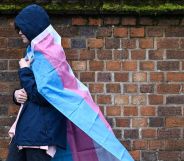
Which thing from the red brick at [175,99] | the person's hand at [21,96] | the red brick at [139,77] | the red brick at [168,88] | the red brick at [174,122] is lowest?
the red brick at [174,122]

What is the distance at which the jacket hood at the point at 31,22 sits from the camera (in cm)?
403

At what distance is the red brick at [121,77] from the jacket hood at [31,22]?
1151 millimetres

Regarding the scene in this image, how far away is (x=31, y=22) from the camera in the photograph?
13.3ft

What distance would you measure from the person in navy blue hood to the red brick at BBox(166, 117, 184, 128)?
1.32 m

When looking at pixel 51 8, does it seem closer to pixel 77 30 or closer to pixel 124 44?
pixel 77 30

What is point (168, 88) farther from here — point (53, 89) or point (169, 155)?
point (53, 89)

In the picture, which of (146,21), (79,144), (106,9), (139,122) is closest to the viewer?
(79,144)

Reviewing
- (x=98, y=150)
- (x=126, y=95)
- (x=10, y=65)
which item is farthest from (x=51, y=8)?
(x=98, y=150)

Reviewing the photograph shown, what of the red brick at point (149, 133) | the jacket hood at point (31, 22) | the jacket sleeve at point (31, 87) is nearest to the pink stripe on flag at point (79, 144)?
the jacket sleeve at point (31, 87)

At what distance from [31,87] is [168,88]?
153 cm

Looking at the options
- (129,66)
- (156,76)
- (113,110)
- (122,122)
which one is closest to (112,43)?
(129,66)

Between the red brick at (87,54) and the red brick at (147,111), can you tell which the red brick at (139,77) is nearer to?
the red brick at (147,111)

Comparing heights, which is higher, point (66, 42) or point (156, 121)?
point (66, 42)

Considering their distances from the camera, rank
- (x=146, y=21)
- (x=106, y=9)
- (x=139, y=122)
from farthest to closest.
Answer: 1. (x=139, y=122)
2. (x=146, y=21)
3. (x=106, y=9)
